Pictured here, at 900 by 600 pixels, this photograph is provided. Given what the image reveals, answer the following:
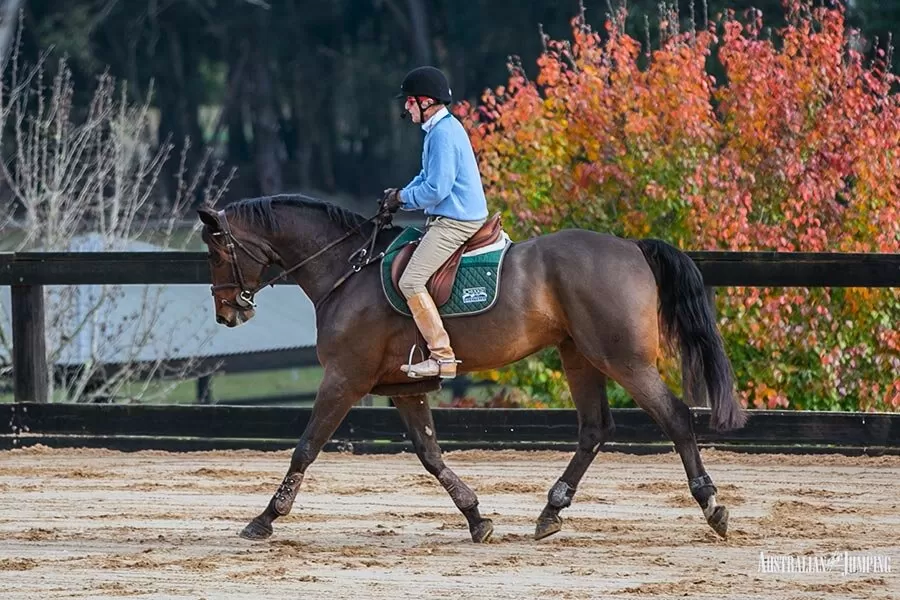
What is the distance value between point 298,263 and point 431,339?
0.91m

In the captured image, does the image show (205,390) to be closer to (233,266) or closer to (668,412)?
(233,266)

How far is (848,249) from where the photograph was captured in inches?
461

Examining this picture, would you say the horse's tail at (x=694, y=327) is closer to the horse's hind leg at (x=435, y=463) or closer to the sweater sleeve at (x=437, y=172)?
the sweater sleeve at (x=437, y=172)

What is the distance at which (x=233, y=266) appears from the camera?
7.74m

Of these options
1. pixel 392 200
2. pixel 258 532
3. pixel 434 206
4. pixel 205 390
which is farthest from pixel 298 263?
pixel 205 390

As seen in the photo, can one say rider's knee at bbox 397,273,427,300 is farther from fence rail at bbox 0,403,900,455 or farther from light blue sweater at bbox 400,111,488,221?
fence rail at bbox 0,403,900,455

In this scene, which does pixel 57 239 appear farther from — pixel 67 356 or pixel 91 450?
pixel 91 450

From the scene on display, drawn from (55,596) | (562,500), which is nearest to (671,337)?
(562,500)

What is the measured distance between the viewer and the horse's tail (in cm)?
745

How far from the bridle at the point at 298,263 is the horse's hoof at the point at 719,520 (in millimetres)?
2130

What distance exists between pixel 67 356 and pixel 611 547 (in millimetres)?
9587

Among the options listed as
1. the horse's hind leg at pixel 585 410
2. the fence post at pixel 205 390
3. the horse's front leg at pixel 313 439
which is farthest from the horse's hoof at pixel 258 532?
the fence post at pixel 205 390

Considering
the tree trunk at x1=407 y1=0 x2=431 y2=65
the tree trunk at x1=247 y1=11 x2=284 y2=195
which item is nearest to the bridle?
the tree trunk at x1=407 y1=0 x2=431 y2=65

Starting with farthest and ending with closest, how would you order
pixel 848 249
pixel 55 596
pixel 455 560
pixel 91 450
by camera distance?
pixel 848 249
pixel 91 450
pixel 455 560
pixel 55 596
